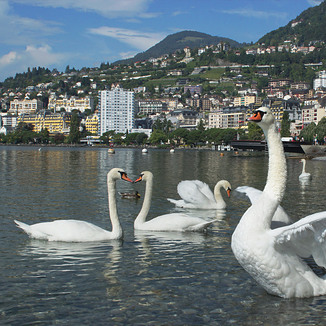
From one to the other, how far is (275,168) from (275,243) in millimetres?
974

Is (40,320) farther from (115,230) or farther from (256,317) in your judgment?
(115,230)

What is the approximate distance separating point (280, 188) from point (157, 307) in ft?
7.39

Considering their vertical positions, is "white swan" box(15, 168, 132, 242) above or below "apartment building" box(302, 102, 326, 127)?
below

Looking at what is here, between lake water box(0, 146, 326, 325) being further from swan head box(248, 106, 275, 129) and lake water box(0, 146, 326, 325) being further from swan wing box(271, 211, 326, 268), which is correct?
swan head box(248, 106, 275, 129)

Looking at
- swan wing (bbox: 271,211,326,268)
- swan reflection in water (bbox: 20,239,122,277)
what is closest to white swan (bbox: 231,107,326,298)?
swan wing (bbox: 271,211,326,268)

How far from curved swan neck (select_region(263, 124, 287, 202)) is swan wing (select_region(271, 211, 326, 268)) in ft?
1.68

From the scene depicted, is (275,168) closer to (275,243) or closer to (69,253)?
(275,243)

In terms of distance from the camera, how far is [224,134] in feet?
521

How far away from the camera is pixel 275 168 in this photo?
6500 millimetres

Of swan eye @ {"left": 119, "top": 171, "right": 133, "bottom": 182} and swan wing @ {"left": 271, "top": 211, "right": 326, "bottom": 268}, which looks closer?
swan wing @ {"left": 271, "top": 211, "right": 326, "bottom": 268}

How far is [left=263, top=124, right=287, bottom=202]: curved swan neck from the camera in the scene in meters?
6.42

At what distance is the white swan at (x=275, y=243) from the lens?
611 centimetres

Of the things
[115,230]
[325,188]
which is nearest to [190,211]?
[115,230]

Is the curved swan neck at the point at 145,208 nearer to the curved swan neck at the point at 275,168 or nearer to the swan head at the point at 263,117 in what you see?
the curved swan neck at the point at 275,168
